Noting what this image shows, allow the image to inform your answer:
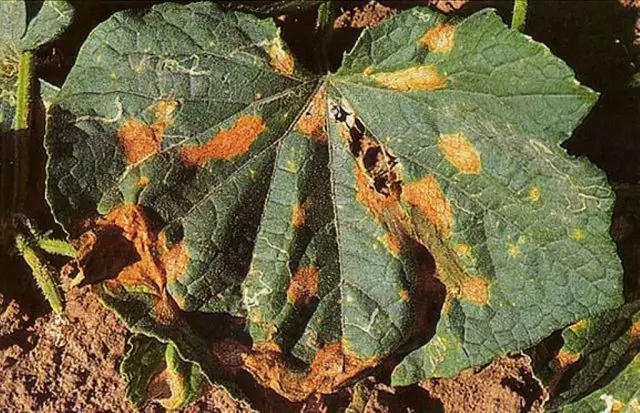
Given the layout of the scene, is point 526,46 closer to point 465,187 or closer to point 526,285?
point 465,187

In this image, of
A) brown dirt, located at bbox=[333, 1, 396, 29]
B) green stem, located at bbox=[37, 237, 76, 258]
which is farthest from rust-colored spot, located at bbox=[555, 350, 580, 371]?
green stem, located at bbox=[37, 237, 76, 258]

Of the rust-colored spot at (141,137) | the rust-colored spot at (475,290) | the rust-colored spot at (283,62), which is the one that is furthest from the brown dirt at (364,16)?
the rust-colored spot at (475,290)

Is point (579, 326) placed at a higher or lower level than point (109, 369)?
higher

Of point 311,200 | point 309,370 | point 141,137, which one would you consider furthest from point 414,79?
point 309,370

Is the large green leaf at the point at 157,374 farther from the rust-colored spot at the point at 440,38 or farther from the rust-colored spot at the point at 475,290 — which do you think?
the rust-colored spot at the point at 440,38

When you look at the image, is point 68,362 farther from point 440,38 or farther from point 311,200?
point 440,38

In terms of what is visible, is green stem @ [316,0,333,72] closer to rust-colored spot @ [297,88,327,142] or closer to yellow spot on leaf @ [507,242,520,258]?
rust-colored spot @ [297,88,327,142]

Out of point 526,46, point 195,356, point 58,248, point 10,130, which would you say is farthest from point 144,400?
point 526,46
